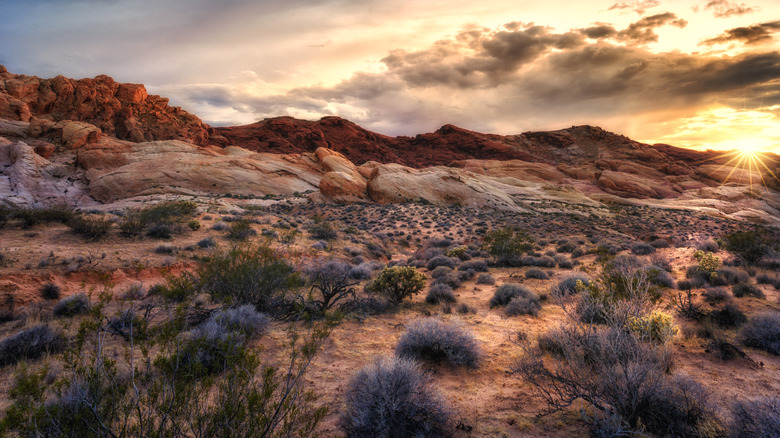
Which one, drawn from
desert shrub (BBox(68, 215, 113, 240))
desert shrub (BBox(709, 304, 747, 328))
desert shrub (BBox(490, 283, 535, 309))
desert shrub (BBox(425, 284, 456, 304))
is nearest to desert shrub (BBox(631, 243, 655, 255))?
desert shrub (BBox(709, 304, 747, 328))

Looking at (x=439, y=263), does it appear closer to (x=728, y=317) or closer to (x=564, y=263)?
(x=564, y=263)

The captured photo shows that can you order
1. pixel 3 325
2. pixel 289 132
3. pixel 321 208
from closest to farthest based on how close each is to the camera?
pixel 3 325
pixel 321 208
pixel 289 132

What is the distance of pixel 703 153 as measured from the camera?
293ft

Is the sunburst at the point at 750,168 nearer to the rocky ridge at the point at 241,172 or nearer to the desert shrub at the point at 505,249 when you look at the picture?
the rocky ridge at the point at 241,172

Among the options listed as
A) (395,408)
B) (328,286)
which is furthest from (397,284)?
(395,408)

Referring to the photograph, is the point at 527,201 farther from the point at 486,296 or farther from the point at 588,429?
the point at 588,429

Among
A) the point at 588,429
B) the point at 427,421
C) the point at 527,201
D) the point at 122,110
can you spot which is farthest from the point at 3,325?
the point at 122,110

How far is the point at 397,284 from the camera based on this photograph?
811 cm

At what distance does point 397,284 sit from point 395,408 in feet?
16.3

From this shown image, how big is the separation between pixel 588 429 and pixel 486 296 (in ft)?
18.4

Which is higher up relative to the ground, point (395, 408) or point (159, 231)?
point (395, 408)

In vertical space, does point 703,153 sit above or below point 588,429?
above

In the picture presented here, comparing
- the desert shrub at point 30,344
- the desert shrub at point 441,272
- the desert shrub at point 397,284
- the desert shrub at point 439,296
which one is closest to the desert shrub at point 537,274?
the desert shrub at point 441,272

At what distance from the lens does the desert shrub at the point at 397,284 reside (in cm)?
810
